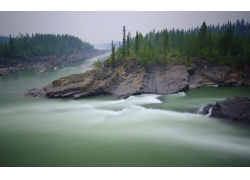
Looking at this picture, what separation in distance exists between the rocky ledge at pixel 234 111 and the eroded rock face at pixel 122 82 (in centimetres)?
846

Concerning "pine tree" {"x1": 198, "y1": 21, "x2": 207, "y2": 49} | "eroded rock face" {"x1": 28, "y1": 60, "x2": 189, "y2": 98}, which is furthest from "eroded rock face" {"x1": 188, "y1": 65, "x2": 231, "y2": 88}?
"pine tree" {"x1": 198, "y1": 21, "x2": 207, "y2": 49}

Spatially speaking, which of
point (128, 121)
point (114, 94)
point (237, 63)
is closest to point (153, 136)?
point (128, 121)

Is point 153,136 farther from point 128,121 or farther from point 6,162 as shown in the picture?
point 6,162

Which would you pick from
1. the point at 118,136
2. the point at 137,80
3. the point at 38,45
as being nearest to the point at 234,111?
the point at 118,136

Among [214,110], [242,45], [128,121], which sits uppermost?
[242,45]

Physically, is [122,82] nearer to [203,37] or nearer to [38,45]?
[203,37]

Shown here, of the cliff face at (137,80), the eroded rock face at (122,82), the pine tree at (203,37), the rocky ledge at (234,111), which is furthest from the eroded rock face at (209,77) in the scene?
the rocky ledge at (234,111)

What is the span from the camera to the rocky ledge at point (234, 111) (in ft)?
41.7

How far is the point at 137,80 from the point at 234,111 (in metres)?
13.6

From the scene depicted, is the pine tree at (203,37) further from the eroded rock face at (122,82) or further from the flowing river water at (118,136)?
the flowing river water at (118,136)

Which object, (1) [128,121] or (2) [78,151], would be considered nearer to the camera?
(2) [78,151]

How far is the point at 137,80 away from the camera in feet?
80.8

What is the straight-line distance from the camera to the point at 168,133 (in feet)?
39.3

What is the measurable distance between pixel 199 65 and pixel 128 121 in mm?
20163
